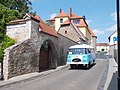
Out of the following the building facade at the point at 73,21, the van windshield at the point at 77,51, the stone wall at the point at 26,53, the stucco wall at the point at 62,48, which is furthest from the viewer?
the building facade at the point at 73,21

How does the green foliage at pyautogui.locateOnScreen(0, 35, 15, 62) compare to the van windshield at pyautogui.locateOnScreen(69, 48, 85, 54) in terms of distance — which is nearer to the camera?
the green foliage at pyautogui.locateOnScreen(0, 35, 15, 62)

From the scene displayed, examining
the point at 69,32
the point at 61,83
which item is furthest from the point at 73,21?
the point at 61,83

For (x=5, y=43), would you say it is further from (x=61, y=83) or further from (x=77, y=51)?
(x=77, y=51)

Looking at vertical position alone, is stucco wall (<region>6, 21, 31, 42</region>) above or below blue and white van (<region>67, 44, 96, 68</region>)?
above

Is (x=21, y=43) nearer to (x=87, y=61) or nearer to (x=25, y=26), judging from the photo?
(x=25, y=26)

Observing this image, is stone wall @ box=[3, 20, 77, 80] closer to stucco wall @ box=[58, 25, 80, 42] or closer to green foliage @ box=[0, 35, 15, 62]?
green foliage @ box=[0, 35, 15, 62]

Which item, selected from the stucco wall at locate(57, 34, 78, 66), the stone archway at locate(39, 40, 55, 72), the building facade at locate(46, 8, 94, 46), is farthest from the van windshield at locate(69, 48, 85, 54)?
the building facade at locate(46, 8, 94, 46)

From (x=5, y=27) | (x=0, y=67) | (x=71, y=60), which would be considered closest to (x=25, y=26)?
(x=5, y=27)

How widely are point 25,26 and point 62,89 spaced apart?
8.04 meters

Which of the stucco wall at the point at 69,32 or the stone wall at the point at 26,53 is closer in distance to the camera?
the stone wall at the point at 26,53

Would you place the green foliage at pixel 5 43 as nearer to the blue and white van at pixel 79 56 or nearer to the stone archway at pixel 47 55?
the stone archway at pixel 47 55

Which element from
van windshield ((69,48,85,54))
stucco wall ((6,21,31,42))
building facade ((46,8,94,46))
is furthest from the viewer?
building facade ((46,8,94,46))

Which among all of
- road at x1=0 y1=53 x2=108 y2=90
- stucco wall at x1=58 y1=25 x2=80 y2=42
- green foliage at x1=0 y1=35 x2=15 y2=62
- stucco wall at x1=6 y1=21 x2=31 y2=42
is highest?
stucco wall at x1=58 y1=25 x2=80 y2=42

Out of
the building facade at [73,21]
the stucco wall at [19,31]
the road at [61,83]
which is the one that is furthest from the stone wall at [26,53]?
the building facade at [73,21]
